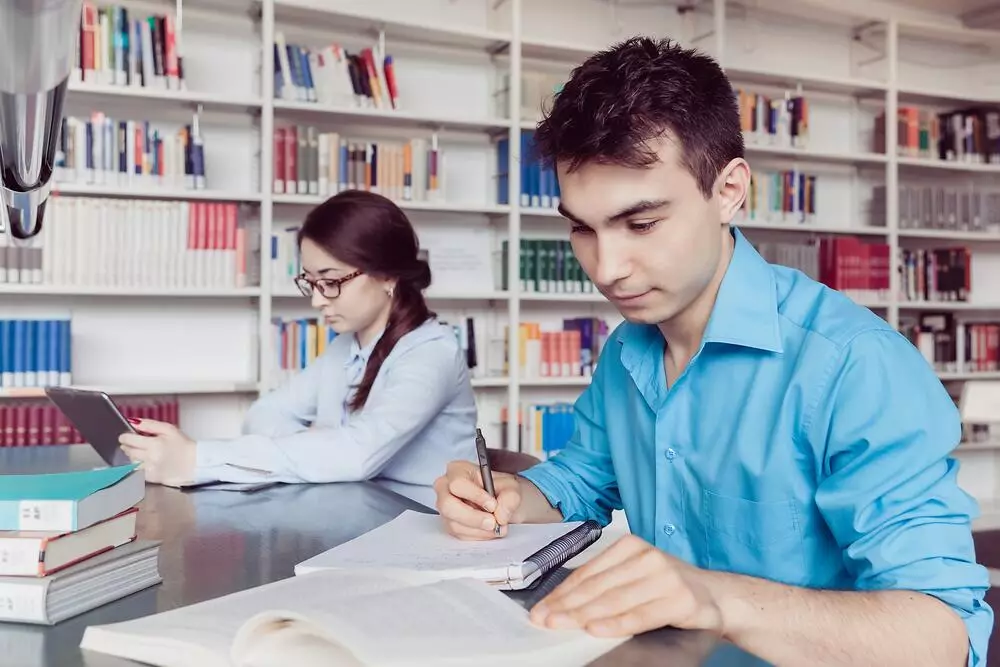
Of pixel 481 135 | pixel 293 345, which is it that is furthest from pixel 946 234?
pixel 293 345

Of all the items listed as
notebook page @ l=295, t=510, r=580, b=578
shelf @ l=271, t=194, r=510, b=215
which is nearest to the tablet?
notebook page @ l=295, t=510, r=580, b=578

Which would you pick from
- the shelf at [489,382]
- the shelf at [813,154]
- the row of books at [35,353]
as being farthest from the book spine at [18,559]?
the shelf at [813,154]

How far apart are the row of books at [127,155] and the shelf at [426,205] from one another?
0.30m

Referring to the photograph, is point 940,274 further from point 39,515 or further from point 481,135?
point 39,515

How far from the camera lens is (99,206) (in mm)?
3086

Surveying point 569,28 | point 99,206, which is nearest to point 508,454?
point 99,206

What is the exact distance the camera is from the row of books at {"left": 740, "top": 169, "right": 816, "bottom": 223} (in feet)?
13.6

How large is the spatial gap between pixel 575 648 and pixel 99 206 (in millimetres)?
2865

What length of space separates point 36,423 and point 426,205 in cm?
157

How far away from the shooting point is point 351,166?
3451 millimetres

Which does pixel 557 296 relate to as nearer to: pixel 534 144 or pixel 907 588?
pixel 534 144

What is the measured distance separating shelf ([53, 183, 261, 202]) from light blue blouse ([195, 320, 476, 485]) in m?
1.16

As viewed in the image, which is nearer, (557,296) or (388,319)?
(388,319)

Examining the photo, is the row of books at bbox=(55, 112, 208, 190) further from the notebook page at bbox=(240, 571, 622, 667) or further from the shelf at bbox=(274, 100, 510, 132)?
the notebook page at bbox=(240, 571, 622, 667)
